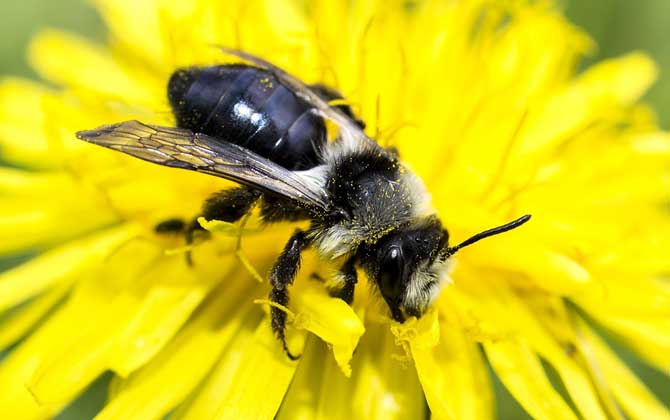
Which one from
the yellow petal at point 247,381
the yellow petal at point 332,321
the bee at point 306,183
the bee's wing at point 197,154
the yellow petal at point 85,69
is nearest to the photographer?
the bee's wing at point 197,154

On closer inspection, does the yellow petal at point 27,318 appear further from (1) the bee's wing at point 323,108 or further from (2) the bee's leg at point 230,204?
(1) the bee's wing at point 323,108

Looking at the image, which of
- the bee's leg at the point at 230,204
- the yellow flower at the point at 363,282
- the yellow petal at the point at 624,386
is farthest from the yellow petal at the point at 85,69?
the yellow petal at the point at 624,386

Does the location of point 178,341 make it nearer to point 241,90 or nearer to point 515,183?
point 241,90

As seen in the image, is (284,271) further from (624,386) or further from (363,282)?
(624,386)

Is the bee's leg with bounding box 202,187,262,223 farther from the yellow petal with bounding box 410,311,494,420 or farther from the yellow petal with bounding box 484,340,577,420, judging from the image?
the yellow petal with bounding box 484,340,577,420

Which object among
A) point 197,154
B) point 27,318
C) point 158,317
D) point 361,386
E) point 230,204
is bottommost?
point 27,318

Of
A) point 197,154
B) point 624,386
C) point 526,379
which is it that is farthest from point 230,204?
point 624,386
